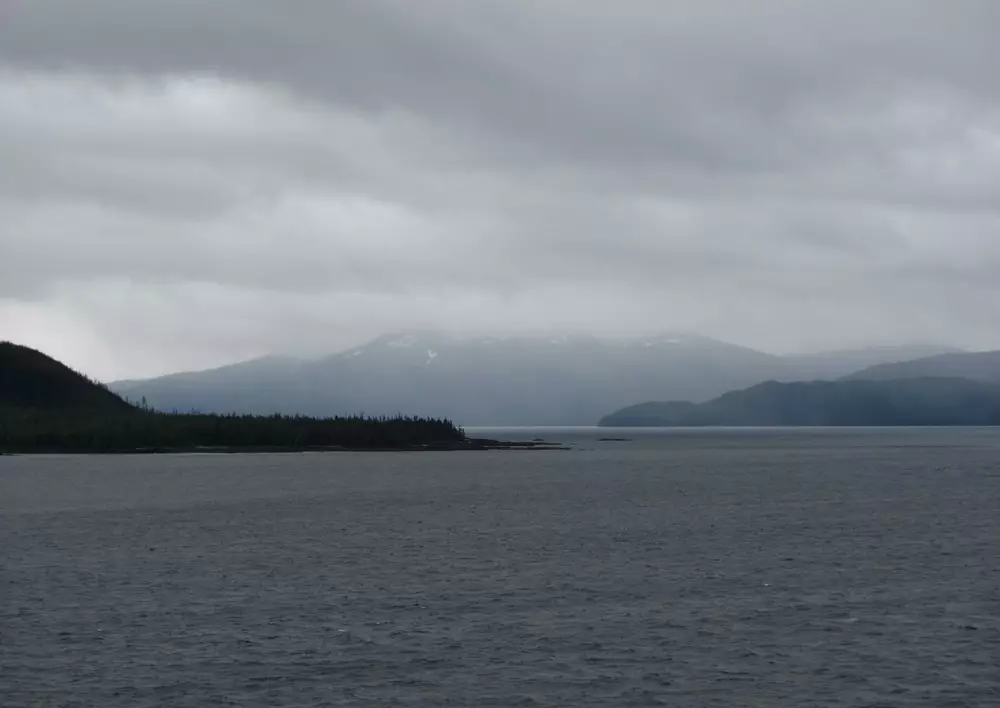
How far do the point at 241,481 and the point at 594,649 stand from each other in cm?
14799

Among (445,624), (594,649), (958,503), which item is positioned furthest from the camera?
(958,503)

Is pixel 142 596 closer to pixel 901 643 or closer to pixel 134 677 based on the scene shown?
pixel 134 677

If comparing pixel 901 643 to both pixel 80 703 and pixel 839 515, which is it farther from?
pixel 839 515

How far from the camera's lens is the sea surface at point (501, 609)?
131 ft

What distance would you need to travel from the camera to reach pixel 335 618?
53312mm

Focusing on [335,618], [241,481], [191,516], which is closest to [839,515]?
[191,516]

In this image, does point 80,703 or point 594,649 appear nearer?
point 80,703

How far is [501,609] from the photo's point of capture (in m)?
56.2

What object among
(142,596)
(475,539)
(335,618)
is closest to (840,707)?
(335,618)

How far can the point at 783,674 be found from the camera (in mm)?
41656

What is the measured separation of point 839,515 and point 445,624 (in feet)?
244

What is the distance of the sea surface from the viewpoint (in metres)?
40.0

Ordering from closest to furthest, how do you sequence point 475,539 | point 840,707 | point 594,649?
point 840,707 → point 594,649 → point 475,539

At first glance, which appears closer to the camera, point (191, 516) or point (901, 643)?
point (901, 643)
